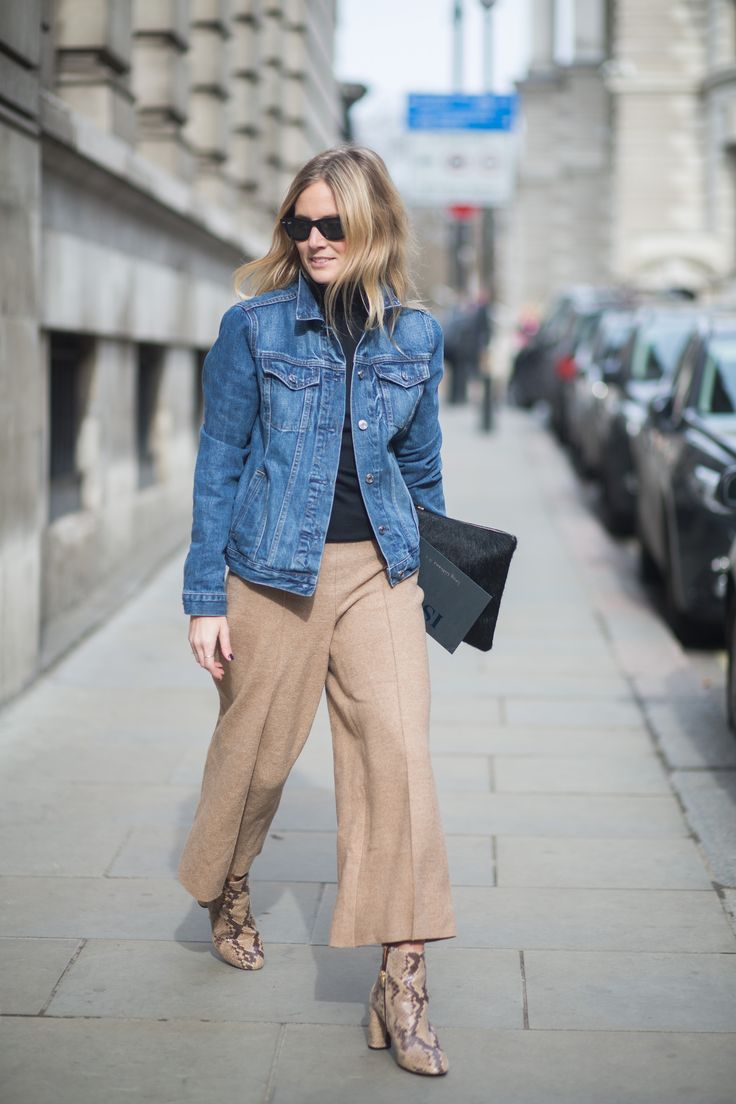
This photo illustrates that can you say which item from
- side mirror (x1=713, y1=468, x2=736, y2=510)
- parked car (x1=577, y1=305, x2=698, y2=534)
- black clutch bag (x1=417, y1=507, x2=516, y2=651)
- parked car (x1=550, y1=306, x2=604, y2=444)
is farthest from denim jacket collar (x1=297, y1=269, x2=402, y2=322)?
parked car (x1=550, y1=306, x2=604, y2=444)

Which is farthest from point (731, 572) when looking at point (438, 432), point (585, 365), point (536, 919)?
point (585, 365)

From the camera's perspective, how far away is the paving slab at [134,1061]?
3551 mm

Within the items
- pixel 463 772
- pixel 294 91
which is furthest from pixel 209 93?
pixel 463 772

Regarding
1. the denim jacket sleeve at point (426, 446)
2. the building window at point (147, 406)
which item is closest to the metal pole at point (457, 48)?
the building window at point (147, 406)

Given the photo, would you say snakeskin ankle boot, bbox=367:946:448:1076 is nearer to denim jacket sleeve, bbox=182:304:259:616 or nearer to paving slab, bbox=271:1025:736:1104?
paving slab, bbox=271:1025:736:1104

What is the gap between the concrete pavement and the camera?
12.2ft

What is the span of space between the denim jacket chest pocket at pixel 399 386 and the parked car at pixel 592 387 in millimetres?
10601

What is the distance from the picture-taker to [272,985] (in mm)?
4199

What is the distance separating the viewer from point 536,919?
4.73 meters

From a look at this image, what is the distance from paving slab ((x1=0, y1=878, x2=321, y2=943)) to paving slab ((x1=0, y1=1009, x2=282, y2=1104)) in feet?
2.04

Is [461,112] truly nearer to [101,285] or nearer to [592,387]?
[592,387]

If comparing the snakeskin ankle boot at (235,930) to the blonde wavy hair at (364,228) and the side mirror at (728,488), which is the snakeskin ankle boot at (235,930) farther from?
the side mirror at (728,488)

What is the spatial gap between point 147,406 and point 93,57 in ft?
11.1

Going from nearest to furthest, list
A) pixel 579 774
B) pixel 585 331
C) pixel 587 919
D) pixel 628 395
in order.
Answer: pixel 587 919 < pixel 579 774 < pixel 628 395 < pixel 585 331
